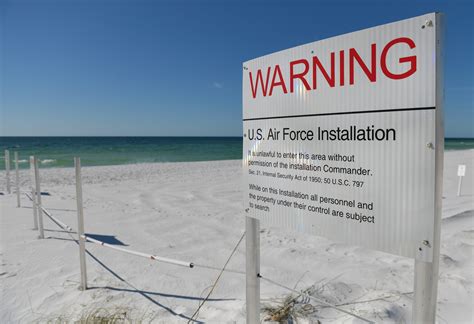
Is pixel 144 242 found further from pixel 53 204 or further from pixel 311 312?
pixel 53 204

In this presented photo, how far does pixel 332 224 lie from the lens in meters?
1.81

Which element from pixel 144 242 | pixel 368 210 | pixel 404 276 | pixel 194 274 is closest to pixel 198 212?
pixel 144 242

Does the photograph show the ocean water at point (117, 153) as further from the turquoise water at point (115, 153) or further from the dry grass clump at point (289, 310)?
the dry grass clump at point (289, 310)

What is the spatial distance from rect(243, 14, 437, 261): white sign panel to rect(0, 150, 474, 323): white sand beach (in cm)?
126

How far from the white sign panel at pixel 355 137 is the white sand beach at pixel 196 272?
1259 mm

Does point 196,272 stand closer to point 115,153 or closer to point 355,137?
point 355,137

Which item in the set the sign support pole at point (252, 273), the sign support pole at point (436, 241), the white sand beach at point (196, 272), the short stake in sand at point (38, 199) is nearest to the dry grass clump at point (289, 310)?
the white sand beach at point (196, 272)

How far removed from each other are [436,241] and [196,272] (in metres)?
3.09

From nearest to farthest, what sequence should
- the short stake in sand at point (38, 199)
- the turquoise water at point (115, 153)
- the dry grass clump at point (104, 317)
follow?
the dry grass clump at point (104, 317) → the short stake in sand at point (38, 199) → the turquoise water at point (115, 153)

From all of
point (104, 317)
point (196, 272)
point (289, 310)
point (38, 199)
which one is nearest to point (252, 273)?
point (289, 310)

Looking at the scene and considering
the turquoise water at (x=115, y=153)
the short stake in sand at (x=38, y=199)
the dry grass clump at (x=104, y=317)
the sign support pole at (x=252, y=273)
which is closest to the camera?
the sign support pole at (x=252, y=273)

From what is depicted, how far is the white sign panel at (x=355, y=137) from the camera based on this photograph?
146cm

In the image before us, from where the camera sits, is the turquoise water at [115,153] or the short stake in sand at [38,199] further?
the turquoise water at [115,153]

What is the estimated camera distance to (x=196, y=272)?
401 centimetres
